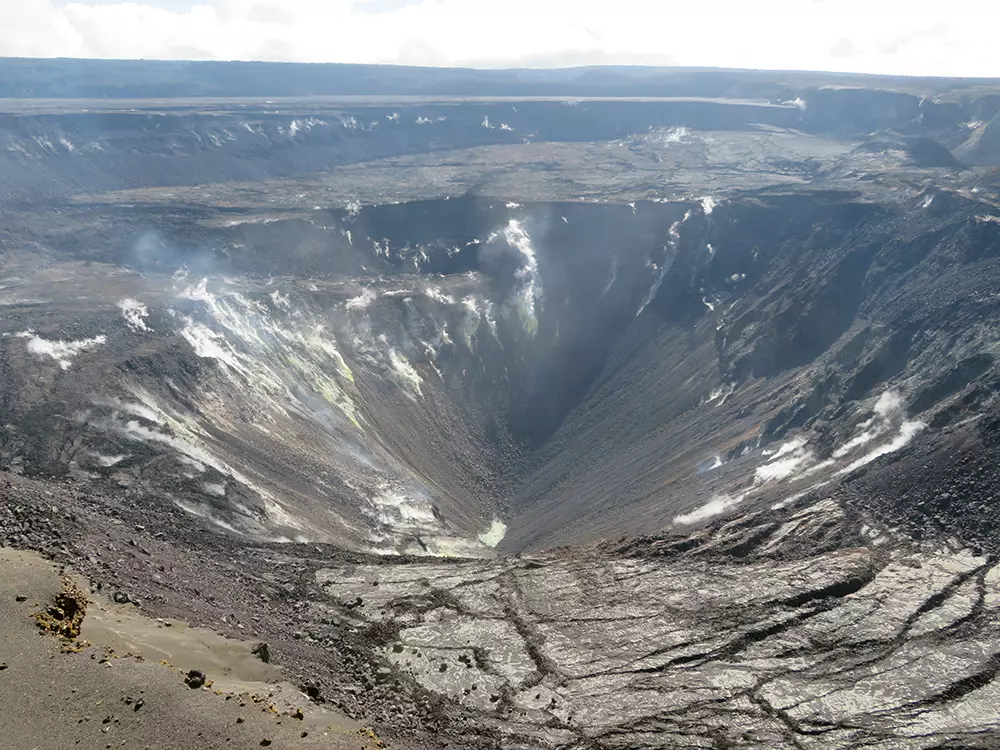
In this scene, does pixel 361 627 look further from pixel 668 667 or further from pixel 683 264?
pixel 683 264

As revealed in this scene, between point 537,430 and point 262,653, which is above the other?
point 537,430

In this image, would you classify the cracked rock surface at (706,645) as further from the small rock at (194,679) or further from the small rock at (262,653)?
the small rock at (194,679)

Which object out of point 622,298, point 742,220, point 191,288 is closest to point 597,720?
point 191,288

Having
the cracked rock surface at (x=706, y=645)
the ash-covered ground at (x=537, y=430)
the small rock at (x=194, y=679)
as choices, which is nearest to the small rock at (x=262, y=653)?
the ash-covered ground at (x=537, y=430)

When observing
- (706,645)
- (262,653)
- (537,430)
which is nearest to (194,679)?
(262,653)

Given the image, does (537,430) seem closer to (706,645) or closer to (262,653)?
(706,645)

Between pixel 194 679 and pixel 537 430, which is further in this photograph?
pixel 537 430

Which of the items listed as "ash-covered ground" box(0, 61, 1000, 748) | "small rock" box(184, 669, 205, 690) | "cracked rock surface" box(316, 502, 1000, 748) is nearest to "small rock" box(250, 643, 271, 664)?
"ash-covered ground" box(0, 61, 1000, 748)

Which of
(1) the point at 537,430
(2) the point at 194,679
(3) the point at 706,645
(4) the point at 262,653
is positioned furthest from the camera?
(1) the point at 537,430

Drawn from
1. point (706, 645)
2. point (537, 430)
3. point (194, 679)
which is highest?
point (537, 430)
